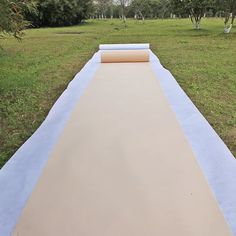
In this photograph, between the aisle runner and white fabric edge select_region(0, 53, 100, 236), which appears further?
white fabric edge select_region(0, 53, 100, 236)

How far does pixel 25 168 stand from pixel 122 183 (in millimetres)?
681

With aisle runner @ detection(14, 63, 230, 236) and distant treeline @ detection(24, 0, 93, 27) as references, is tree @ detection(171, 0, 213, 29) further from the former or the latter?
aisle runner @ detection(14, 63, 230, 236)

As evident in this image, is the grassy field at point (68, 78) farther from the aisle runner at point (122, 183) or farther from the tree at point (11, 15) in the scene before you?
the tree at point (11, 15)

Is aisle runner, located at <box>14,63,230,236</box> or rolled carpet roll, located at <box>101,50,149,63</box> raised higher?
aisle runner, located at <box>14,63,230,236</box>

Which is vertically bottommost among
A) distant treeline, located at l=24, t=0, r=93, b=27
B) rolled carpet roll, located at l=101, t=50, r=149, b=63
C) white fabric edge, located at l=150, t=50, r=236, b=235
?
distant treeline, located at l=24, t=0, r=93, b=27

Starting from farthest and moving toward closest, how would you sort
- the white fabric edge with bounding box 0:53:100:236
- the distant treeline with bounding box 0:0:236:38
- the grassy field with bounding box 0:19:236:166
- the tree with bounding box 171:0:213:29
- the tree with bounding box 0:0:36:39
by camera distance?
the tree with bounding box 171:0:213:29 → the distant treeline with bounding box 0:0:236:38 → the tree with bounding box 0:0:36:39 → the grassy field with bounding box 0:19:236:166 → the white fabric edge with bounding box 0:53:100:236

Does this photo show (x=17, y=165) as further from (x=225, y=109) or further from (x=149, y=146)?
(x=225, y=109)

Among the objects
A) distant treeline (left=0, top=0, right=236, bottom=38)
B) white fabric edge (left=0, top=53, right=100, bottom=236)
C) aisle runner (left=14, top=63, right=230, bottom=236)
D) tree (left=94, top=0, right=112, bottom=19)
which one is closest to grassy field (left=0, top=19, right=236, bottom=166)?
white fabric edge (left=0, top=53, right=100, bottom=236)

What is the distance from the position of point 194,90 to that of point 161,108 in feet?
4.03

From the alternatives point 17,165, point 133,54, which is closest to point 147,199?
point 17,165

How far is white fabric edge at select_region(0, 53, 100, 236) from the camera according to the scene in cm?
197

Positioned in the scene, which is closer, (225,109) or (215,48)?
(225,109)

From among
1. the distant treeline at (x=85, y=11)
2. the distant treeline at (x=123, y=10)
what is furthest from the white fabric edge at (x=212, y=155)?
the distant treeline at (x=123, y=10)

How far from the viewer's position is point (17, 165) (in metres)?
2.44
